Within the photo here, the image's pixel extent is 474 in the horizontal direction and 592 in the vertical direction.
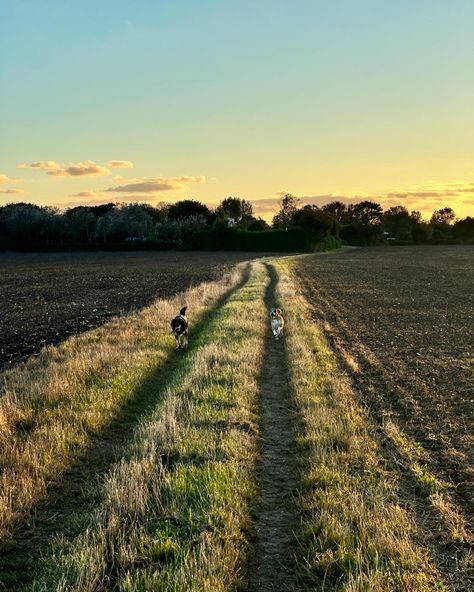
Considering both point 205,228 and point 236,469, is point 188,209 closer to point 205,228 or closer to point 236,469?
point 205,228

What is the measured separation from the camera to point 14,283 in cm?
4581

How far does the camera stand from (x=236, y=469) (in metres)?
7.23

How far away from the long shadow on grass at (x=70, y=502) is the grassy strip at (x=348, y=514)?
8.57 ft

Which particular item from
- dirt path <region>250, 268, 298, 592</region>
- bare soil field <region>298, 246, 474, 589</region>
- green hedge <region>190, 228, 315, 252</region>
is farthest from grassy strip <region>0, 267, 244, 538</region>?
green hedge <region>190, 228, 315, 252</region>

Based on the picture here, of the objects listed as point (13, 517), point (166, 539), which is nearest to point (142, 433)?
point (13, 517)

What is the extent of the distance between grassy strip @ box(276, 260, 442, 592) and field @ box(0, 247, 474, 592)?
0.8 inches

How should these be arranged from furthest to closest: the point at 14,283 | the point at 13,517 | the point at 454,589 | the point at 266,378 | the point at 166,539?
1. the point at 14,283
2. the point at 266,378
3. the point at 13,517
4. the point at 166,539
5. the point at 454,589

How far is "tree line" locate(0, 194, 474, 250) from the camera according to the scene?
109688 mm

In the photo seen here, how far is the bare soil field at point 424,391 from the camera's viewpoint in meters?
6.43

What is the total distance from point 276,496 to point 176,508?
1.37m

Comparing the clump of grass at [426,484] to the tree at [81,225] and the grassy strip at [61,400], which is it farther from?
the tree at [81,225]

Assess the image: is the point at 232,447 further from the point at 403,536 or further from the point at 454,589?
the point at 454,589

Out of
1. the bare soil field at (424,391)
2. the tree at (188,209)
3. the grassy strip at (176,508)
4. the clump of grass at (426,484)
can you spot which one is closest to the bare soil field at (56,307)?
the grassy strip at (176,508)

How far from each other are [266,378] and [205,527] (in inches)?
272
